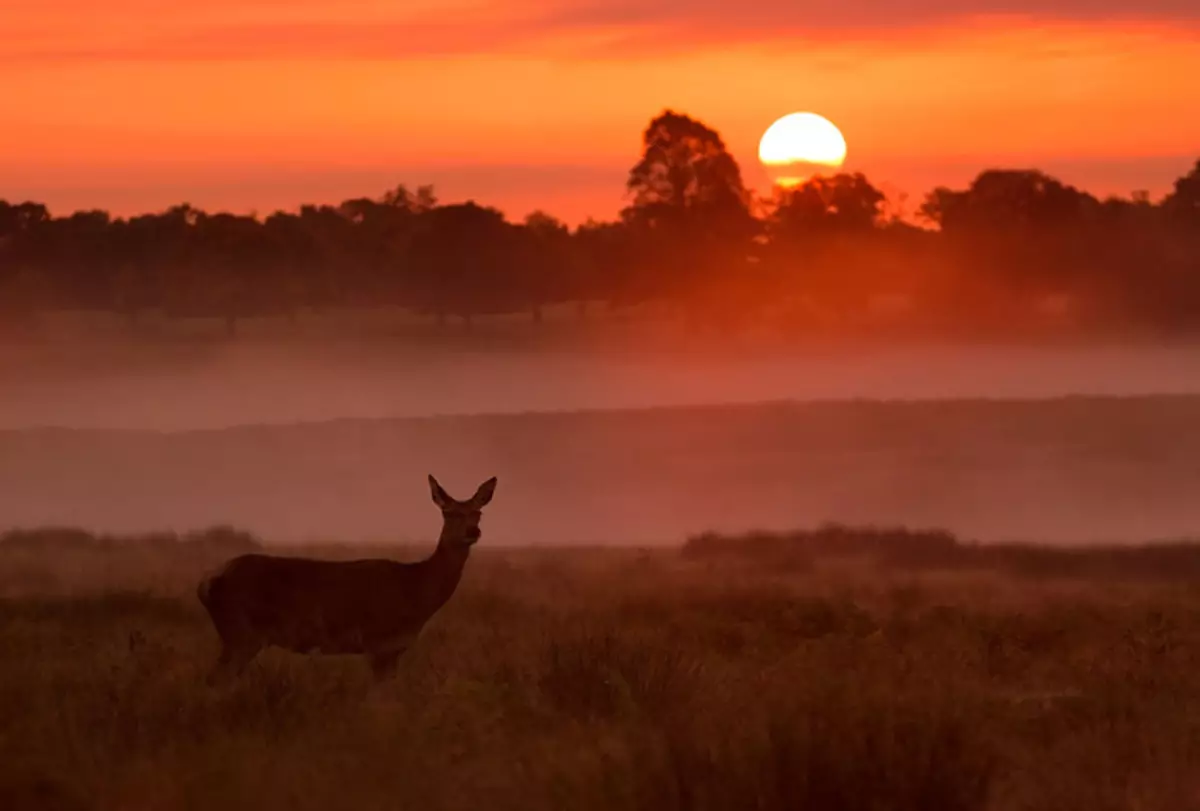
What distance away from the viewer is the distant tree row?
6781 centimetres

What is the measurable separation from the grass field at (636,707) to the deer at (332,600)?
10.3 inches

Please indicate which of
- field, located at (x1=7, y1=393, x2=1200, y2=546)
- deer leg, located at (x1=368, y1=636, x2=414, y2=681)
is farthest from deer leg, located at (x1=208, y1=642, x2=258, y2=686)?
field, located at (x1=7, y1=393, x2=1200, y2=546)

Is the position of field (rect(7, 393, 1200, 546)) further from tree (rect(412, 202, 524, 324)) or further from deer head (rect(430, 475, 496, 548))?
deer head (rect(430, 475, 496, 548))

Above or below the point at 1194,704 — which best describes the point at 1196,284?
above

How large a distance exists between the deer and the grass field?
0.86 feet

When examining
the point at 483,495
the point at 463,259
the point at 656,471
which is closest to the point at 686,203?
the point at 463,259

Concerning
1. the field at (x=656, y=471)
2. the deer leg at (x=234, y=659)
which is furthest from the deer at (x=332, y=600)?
the field at (x=656, y=471)

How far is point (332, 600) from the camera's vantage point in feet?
38.7

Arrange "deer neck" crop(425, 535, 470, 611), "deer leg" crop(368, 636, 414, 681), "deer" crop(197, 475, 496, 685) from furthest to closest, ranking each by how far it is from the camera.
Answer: "deer neck" crop(425, 535, 470, 611)
"deer leg" crop(368, 636, 414, 681)
"deer" crop(197, 475, 496, 685)

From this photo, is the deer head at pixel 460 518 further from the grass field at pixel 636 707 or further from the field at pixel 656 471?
the field at pixel 656 471

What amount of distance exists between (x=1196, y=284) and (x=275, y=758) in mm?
68912

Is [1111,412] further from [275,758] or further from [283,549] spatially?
[275,758]

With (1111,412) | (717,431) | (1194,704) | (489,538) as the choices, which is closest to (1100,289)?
(1111,412)

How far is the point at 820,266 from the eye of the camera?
7256 cm
